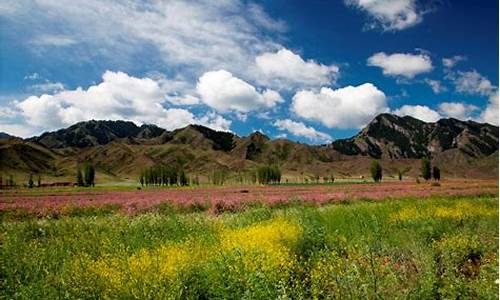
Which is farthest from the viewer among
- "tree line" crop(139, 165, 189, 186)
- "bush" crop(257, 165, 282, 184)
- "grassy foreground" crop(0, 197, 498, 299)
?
"bush" crop(257, 165, 282, 184)

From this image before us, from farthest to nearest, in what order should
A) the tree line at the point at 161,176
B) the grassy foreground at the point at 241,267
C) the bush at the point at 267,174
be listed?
the bush at the point at 267,174 → the tree line at the point at 161,176 → the grassy foreground at the point at 241,267

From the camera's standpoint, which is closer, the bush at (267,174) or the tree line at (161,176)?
the tree line at (161,176)

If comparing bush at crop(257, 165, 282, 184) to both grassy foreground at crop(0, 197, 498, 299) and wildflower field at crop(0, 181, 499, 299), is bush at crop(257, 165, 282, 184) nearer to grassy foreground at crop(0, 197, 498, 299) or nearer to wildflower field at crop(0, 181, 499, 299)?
wildflower field at crop(0, 181, 499, 299)

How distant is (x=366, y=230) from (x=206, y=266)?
22.2 feet

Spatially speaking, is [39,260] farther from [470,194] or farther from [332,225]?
[470,194]

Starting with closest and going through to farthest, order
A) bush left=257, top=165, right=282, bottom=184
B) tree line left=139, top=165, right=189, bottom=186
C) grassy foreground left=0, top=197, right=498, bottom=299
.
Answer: grassy foreground left=0, top=197, right=498, bottom=299 → tree line left=139, top=165, right=189, bottom=186 → bush left=257, top=165, right=282, bottom=184

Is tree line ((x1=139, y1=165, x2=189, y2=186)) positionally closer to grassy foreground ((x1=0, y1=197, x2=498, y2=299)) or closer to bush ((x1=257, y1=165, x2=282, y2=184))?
bush ((x1=257, y1=165, x2=282, y2=184))

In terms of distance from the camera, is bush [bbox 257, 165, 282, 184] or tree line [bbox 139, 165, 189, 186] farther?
bush [bbox 257, 165, 282, 184]

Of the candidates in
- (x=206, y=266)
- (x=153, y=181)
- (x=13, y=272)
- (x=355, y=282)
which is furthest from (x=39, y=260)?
(x=153, y=181)

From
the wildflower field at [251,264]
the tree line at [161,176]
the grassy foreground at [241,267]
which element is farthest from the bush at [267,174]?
the grassy foreground at [241,267]

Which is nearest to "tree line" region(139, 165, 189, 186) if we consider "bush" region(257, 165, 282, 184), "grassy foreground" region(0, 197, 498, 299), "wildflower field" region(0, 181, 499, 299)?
"bush" region(257, 165, 282, 184)

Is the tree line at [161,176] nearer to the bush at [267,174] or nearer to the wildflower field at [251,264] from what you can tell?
the bush at [267,174]

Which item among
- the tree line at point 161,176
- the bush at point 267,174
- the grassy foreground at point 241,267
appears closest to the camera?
the grassy foreground at point 241,267

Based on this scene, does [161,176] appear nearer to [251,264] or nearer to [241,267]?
[251,264]
